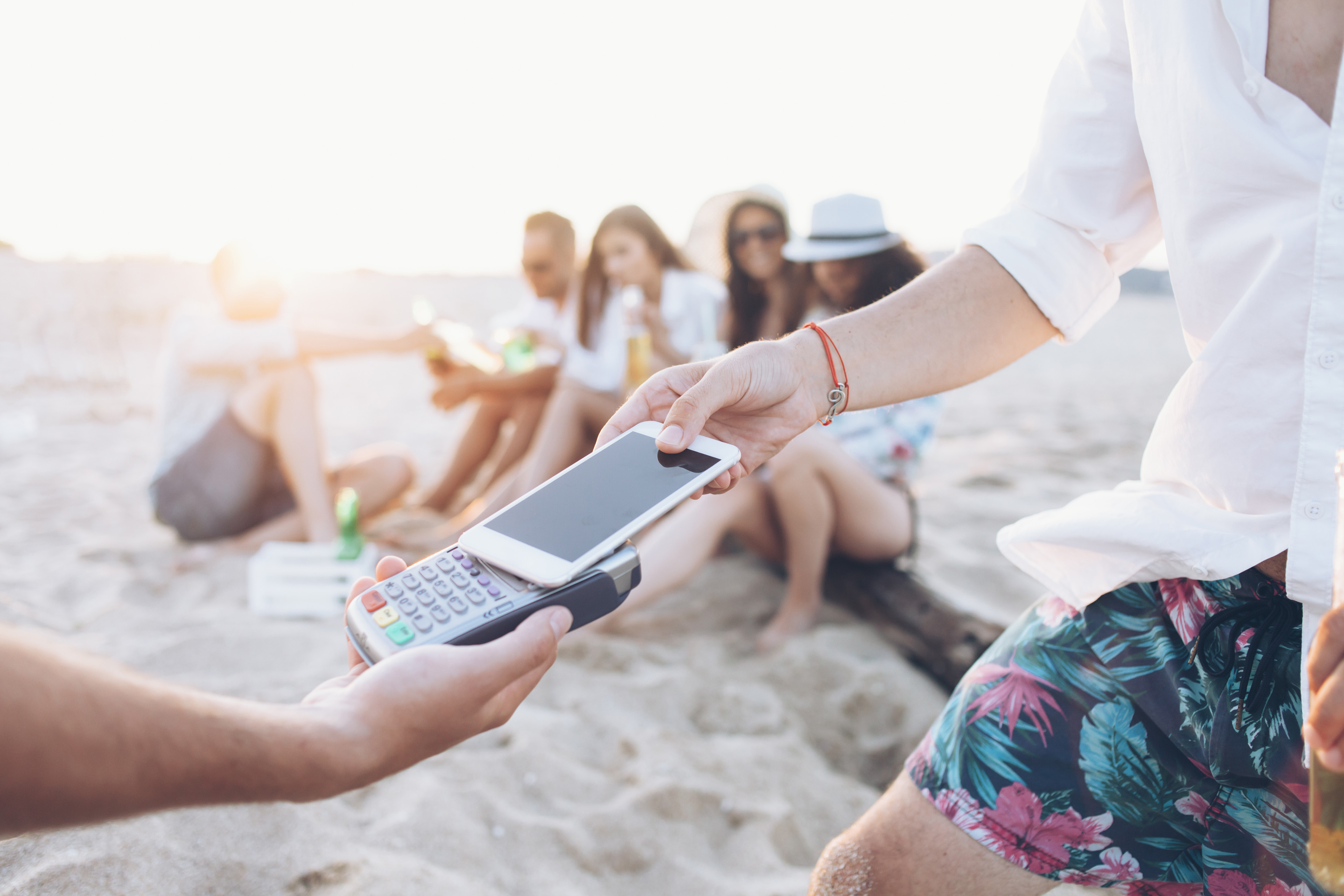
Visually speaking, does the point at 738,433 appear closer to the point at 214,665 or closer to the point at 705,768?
the point at 705,768

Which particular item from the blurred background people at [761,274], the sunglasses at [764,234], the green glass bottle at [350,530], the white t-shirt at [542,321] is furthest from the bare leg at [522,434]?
the sunglasses at [764,234]

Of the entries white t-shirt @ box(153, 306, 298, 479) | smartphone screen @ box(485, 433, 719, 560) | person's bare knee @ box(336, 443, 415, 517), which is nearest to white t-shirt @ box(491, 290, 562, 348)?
person's bare knee @ box(336, 443, 415, 517)

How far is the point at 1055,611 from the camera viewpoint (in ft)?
3.48

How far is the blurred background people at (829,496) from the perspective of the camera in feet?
8.09

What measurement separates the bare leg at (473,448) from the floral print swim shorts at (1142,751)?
126 inches

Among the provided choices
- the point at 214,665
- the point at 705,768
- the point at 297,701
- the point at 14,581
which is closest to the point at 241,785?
the point at 705,768

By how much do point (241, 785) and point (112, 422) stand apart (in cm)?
598

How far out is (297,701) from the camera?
6.26ft

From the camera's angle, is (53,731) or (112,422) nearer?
(53,731)

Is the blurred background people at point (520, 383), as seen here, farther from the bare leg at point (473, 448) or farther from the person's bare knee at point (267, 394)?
the person's bare knee at point (267, 394)

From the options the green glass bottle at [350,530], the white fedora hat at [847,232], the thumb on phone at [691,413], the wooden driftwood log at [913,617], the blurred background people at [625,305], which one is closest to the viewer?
the thumb on phone at [691,413]

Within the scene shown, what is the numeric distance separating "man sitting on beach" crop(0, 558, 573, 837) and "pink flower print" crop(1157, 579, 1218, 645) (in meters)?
0.80

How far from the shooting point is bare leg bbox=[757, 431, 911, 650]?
246cm

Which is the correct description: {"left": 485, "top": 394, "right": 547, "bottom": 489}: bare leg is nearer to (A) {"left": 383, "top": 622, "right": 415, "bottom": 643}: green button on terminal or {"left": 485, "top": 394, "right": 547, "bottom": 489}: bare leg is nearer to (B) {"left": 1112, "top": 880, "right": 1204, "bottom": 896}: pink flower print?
(A) {"left": 383, "top": 622, "right": 415, "bottom": 643}: green button on terminal
